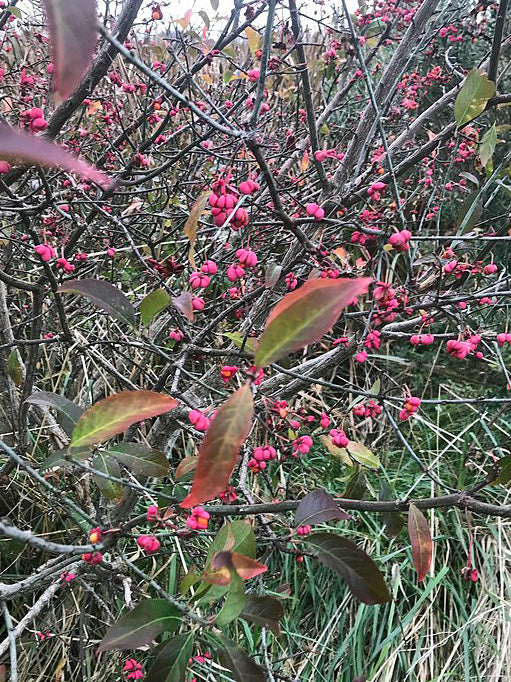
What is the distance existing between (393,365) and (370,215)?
1554mm

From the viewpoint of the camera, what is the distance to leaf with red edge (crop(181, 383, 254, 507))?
41cm

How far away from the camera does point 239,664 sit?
2.21 ft

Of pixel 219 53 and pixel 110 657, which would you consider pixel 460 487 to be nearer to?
pixel 110 657

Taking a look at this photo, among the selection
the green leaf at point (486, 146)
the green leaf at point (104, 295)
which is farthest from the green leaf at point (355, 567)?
the green leaf at point (486, 146)

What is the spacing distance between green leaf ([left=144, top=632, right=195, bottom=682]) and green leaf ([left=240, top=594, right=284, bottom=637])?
9cm

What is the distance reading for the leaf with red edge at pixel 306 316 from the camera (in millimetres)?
381

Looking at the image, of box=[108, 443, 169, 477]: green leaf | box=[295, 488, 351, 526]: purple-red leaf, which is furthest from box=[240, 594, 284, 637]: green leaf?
box=[108, 443, 169, 477]: green leaf

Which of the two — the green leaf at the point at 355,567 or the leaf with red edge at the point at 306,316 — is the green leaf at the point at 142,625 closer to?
the green leaf at the point at 355,567

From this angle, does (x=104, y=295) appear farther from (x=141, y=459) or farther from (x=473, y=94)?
(x=473, y=94)

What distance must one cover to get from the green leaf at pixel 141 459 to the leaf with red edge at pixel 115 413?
31 cm

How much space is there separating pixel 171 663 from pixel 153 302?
1.56 feet

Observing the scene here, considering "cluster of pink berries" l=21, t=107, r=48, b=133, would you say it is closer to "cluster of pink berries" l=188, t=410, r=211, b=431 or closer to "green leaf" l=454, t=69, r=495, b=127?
"cluster of pink berries" l=188, t=410, r=211, b=431

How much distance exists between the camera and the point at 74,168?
0.22 metres

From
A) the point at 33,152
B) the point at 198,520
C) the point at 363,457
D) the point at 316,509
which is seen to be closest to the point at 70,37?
the point at 33,152
